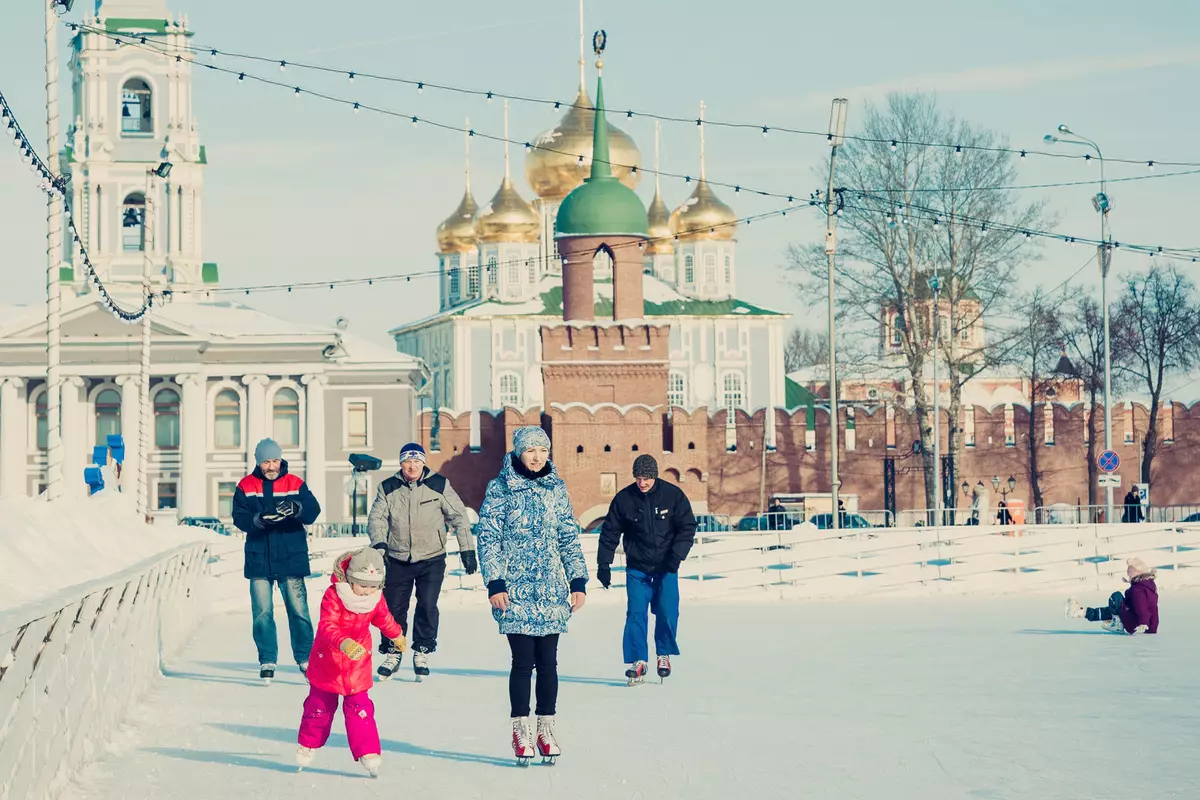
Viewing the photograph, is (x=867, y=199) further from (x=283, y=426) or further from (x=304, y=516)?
(x=304, y=516)

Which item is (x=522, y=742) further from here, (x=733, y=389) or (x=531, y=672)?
(x=733, y=389)

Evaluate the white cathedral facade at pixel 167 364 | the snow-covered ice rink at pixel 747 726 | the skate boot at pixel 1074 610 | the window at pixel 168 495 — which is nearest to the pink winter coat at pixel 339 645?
the snow-covered ice rink at pixel 747 726

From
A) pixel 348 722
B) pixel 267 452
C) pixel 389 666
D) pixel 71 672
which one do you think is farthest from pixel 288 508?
pixel 71 672

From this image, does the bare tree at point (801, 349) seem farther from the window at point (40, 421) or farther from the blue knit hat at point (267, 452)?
the blue knit hat at point (267, 452)

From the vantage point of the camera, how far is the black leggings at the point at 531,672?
8.83m

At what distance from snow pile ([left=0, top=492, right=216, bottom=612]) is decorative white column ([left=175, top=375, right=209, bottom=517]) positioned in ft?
151

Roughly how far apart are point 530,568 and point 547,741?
2.64ft

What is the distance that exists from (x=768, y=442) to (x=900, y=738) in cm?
5348

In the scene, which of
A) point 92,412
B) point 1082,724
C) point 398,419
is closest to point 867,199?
point 398,419

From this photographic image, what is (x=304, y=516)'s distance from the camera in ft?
41.3

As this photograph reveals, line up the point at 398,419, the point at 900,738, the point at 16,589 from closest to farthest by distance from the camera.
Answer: the point at 16,589 < the point at 900,738 < the point at 398,419

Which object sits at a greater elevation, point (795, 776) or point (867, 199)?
point (867, 199)

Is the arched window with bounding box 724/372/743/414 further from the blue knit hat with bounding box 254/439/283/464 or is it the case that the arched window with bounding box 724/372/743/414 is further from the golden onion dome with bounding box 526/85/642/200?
the blue knit hat with bounding box 254/439/283/464

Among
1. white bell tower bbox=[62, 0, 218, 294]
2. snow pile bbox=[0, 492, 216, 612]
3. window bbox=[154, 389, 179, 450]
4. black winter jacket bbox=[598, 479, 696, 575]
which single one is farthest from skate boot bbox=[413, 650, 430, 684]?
window bbox=[154, 389, 179, 450]
